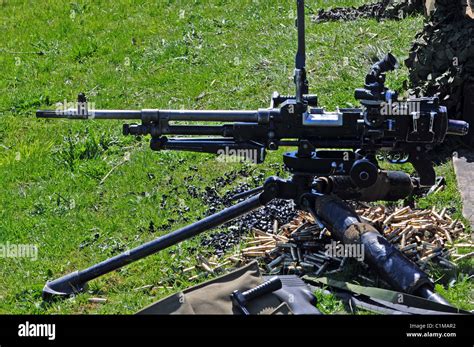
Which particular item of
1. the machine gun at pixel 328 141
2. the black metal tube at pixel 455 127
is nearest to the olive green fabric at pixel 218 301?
the machine gun at pixel 328 141

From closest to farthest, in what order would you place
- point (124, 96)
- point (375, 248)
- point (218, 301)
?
1. point (218, 301)
2. point (375, 248)
3. point (124, 96)

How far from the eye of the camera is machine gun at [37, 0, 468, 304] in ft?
28.5

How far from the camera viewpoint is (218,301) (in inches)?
324

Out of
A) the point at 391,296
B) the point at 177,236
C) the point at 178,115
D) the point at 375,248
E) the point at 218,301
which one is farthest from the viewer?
the point at 177,236

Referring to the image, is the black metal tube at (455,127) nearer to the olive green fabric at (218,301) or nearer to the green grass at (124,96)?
the green grass at (124,96)

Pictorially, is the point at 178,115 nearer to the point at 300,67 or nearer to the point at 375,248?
the point at 300,67

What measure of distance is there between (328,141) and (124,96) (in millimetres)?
7151

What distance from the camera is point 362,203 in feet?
34.8

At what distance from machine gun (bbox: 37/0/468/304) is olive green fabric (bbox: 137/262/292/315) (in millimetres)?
981

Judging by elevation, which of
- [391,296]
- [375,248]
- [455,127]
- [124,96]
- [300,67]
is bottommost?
[391,296]

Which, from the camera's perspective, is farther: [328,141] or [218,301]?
[328,141]

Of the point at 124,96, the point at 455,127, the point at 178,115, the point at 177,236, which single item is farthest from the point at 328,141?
the point at 124,96

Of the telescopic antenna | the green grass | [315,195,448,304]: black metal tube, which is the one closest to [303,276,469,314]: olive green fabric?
[315,195,448,304]: black metal tube
